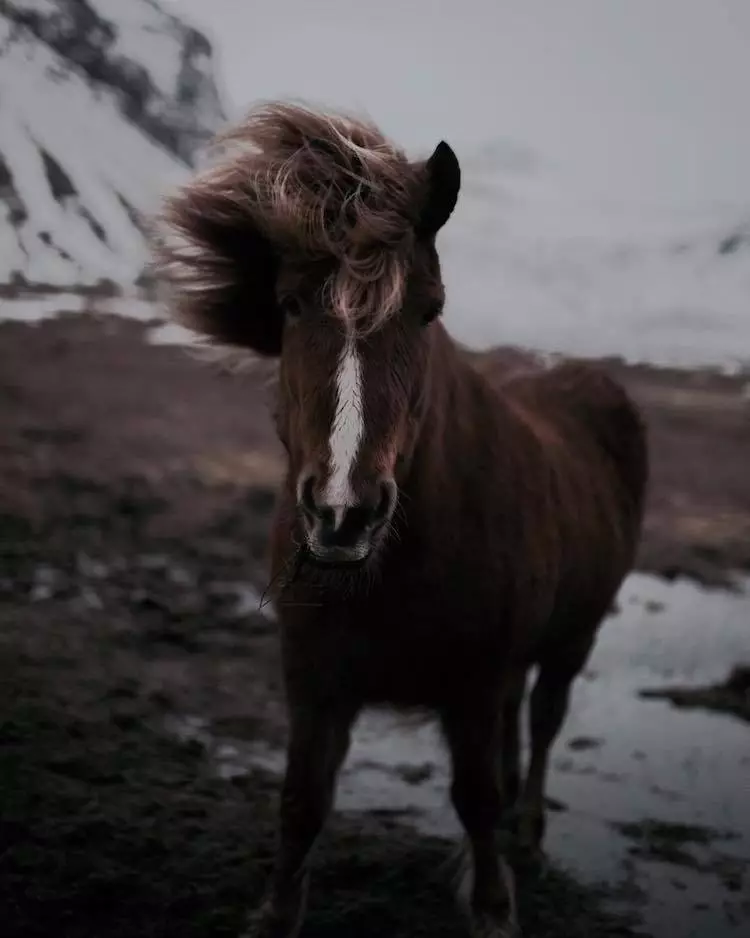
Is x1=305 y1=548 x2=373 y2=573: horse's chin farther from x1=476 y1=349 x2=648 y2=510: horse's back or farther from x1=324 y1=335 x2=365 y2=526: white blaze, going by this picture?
x1=476 y1=349 x2=648 y2=510: horse's back

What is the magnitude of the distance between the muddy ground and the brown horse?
0.10 meters

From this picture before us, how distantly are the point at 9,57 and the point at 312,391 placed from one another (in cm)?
89

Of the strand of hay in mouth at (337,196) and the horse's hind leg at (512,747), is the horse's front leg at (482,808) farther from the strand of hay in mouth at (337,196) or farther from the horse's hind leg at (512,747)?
the strand of hay in mouth at (337,196)

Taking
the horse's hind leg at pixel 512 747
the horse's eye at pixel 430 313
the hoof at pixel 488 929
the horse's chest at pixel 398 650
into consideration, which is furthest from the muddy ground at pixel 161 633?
the horse's eye at pixel 430 313

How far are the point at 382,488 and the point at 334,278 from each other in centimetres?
22

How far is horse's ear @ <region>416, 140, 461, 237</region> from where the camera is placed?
96 centimetres

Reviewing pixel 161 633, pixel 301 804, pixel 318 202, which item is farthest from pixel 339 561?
pixel 161 633

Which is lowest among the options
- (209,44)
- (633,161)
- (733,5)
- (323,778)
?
(323,778)

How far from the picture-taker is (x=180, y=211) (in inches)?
42.0

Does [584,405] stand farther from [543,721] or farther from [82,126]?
[82,126]

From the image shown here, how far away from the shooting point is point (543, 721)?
1.41m

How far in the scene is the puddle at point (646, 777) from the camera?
4.21ft

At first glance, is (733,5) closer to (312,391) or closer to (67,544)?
(312,391)

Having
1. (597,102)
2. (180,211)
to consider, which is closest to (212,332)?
(180,211)
